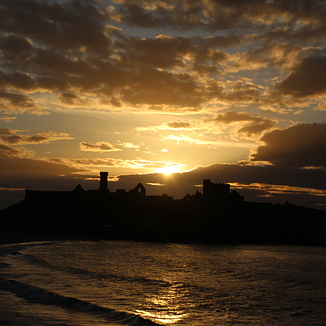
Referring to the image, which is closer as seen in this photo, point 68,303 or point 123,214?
point 68,303

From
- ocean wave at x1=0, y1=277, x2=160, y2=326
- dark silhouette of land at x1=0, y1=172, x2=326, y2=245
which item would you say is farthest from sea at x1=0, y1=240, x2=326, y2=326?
dark silhouette of land at x1=0, y1=172, x2=326, y2=245

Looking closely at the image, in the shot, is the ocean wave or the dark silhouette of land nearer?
the ocean wave

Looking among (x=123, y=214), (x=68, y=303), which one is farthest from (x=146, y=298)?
(x=123, y=214)

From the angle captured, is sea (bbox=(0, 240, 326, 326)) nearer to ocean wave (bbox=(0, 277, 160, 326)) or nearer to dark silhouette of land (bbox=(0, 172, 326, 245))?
ocean wave (bbox=(0, 277, 160, 326))

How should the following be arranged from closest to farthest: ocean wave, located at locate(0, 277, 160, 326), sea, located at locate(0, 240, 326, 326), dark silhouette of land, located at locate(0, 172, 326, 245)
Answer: ocean wave, located at locate(0, 277, 160, 326)
sea, located at locate(0, 240, 326, 326)
dark silhouette of land, located at locate(0, 172, 326, 245)

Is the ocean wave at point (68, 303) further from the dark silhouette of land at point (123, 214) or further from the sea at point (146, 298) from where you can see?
the dark silhouette of land at point (123, 214)

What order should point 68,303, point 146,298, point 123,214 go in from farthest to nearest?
point 123,214 → point 146,298 → point 68,303

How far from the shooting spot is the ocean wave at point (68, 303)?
15555mm

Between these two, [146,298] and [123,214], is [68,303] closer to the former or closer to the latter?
[146,298]

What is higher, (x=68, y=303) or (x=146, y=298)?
(x=68, y=303)

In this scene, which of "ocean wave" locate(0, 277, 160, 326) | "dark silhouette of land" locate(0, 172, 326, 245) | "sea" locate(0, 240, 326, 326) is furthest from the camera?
"dark silhouette of land" locate(0, 172, 326, 245)

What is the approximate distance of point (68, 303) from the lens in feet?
58.7

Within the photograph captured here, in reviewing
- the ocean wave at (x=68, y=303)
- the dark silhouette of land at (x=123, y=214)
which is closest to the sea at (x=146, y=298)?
the ocean wave at (x=68, y=303)

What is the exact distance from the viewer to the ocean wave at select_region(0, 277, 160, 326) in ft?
51.0
